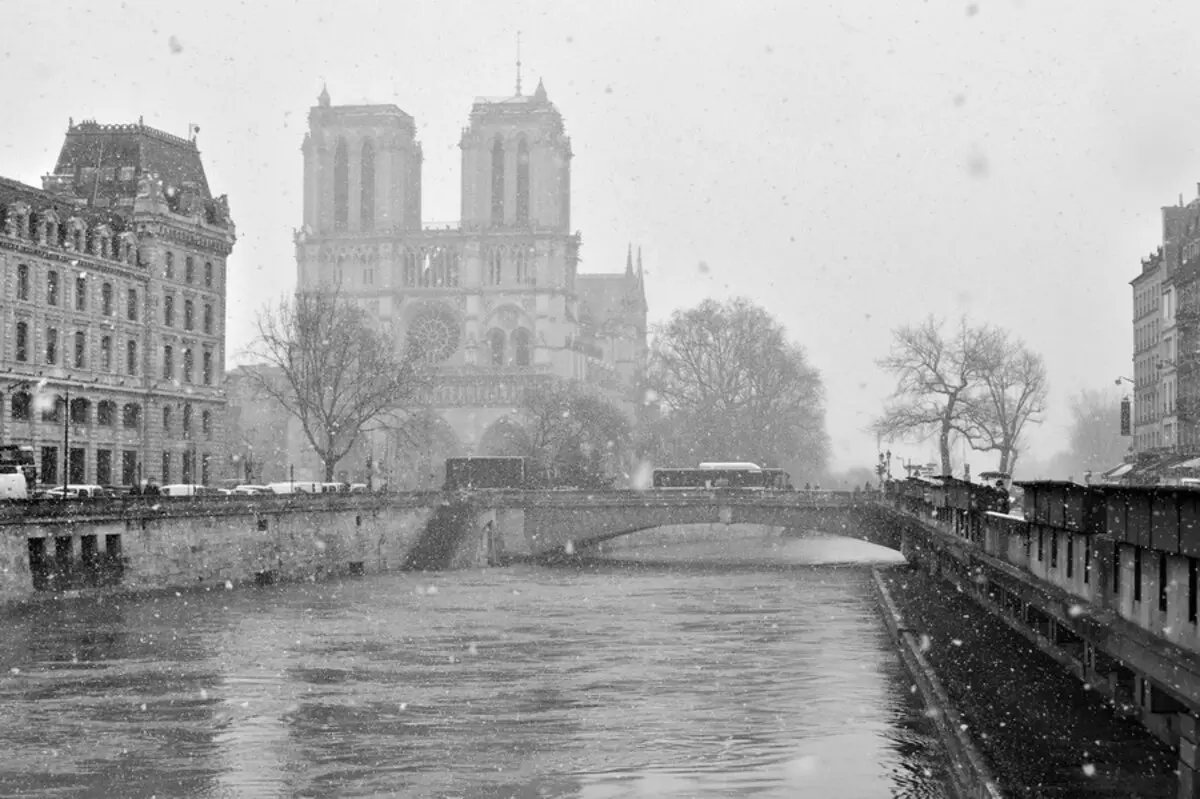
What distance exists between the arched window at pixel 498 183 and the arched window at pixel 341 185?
12.1m

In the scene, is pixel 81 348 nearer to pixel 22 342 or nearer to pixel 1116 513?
pixel 22 342

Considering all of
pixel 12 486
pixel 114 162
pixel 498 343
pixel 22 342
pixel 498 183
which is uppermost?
pixel 498 183

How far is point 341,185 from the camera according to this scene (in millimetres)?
153375

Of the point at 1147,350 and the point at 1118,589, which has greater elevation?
the point at 1147,350

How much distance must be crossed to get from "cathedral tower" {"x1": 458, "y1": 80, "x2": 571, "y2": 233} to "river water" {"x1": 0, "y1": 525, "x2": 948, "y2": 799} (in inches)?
3535

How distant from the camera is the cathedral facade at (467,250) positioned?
479 ft

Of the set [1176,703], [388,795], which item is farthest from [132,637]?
[1176,703]

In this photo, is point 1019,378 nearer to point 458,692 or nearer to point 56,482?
point 56,482

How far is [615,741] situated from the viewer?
3077 cm

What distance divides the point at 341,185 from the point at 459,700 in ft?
398

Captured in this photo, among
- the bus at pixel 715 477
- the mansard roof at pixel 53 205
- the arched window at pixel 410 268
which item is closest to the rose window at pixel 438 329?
the arched window at pixel 410 268

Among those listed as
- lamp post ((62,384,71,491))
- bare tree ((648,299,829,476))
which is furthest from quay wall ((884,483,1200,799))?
bare tree ((648,299,829,476))

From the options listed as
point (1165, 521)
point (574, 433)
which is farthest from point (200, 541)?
point (574, 433)

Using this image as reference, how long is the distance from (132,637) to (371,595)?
675 inches
